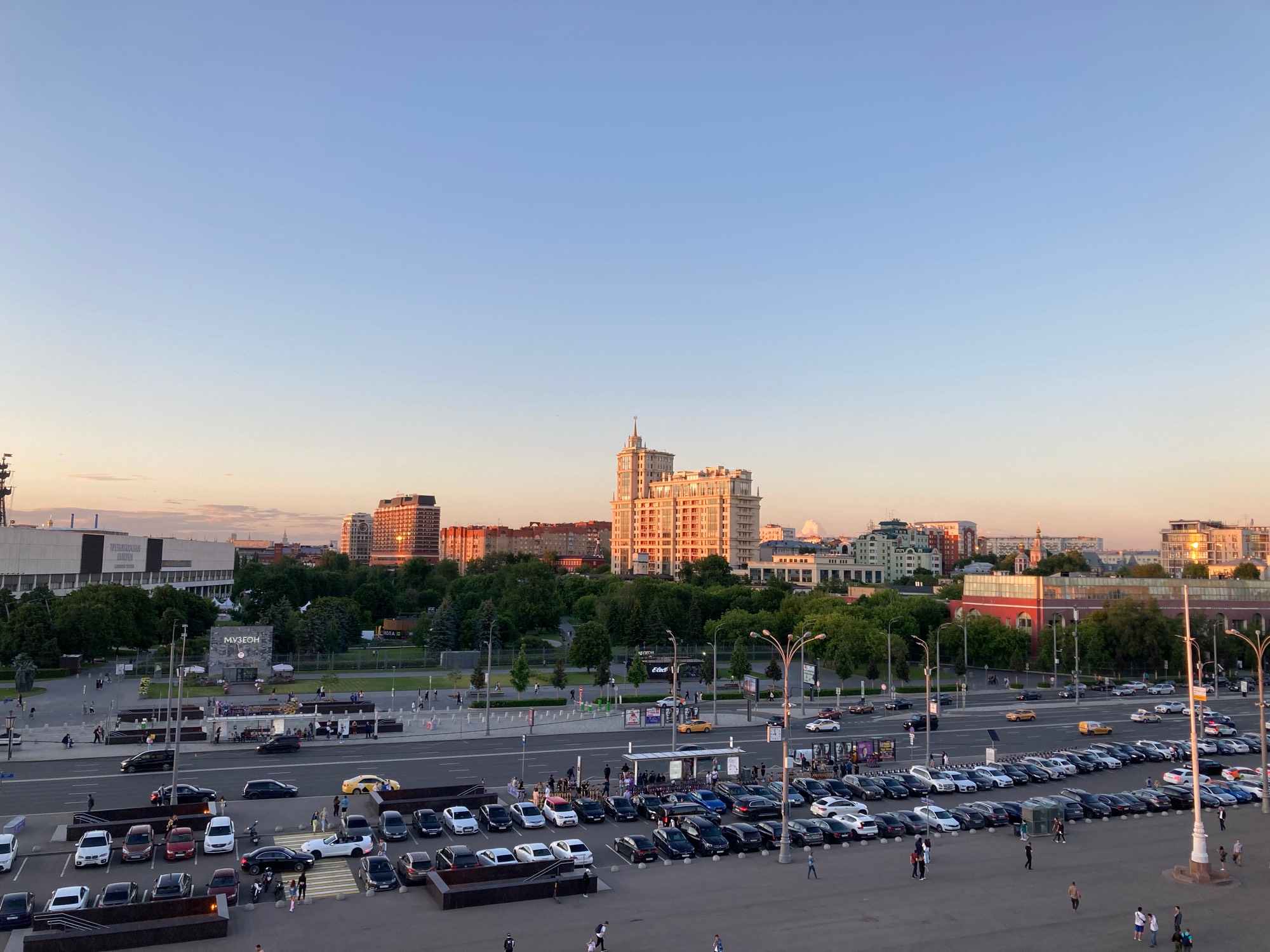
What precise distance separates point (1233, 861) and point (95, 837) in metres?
40.2

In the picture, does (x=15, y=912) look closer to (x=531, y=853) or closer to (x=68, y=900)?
(x=68, y=900)

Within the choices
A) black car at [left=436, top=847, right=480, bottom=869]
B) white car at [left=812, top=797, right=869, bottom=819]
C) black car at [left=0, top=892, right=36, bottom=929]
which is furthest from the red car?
white car at [left=812, top=797, right=869, bottom=819]

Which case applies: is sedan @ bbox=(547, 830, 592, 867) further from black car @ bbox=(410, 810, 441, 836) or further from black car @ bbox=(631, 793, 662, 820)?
black car @ bbox=(631, 793, 662, 820)

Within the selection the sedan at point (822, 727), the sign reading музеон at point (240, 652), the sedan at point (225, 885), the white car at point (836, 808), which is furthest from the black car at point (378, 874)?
the sign reading музеон at point (240, 652)

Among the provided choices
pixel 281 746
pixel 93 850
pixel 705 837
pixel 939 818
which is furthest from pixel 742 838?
pixel 281 746

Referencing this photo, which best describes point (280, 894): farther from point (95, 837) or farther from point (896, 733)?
point (896, 733)

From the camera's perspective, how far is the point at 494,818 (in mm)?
35500

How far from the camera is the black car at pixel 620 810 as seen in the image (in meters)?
37.9

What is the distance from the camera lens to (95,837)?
30.8 metres

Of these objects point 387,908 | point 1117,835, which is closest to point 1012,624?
point 1117,835

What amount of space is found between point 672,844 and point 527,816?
21.5ft

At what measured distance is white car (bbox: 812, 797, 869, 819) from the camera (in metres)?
37.2

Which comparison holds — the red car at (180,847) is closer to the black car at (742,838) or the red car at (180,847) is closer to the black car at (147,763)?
the black car at (147,763)

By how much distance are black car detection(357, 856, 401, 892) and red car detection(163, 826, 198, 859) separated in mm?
6403
